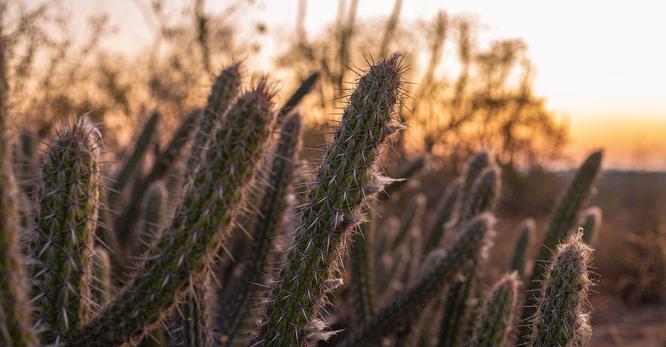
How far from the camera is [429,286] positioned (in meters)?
2.83

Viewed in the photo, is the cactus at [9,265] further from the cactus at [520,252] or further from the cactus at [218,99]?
the cactus at [520,252]

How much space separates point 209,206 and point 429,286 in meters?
1.59

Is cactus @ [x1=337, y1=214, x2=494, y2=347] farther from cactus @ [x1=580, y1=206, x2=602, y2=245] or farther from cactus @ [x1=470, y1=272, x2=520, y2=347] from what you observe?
cactus @ [x1=580, y1=206, x2=602, y2=245]

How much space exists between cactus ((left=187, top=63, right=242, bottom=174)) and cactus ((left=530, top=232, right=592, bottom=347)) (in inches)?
49.9

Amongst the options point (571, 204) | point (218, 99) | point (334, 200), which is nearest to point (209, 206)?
Result: point (334, 200)

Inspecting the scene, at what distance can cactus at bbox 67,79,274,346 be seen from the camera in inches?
57.9

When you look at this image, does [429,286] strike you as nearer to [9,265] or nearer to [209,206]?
[209,206]

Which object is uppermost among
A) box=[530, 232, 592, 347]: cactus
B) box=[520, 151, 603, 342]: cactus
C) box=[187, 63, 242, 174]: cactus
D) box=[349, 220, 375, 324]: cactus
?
box=[187, 63, 242, 174]: cactus

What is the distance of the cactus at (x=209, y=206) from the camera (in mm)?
1471

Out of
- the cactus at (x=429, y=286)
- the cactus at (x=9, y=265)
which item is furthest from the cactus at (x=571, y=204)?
the cactus at (x=9, y=265)

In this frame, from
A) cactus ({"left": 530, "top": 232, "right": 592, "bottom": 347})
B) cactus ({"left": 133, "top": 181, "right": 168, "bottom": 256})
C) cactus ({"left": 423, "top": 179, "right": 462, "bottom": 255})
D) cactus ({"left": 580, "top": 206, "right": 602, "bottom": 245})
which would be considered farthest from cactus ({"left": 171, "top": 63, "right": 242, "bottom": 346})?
cactus ({"left": 580, "top": 206, "right": 602, "bottom": 245})

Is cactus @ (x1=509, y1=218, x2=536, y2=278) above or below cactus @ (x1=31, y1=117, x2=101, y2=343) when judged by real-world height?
below

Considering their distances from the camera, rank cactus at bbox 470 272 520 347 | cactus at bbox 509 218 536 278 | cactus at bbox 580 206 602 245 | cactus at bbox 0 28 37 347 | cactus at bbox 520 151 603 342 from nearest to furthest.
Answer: cactus at bbox 0 28 37 347 < cactus at bbox 470 272 520 347 < cactus at bbox 520 151 603 342 < cactus at bbox 580 206 602 245 < cactus at bbox 509 218 536 278

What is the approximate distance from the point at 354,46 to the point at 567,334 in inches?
468
